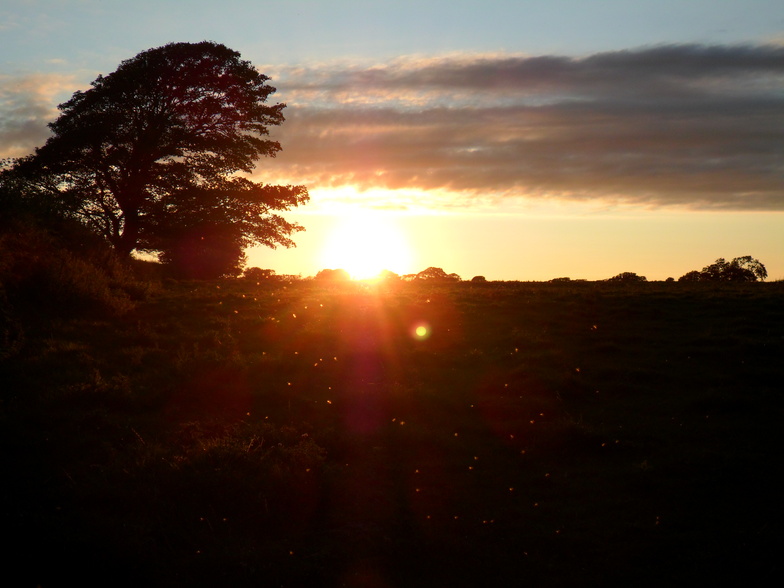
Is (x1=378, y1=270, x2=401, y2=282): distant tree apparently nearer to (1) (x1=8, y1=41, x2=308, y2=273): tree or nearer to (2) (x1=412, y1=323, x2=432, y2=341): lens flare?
(1) (x1=8, y1=41, x2=308, y2=273): tree

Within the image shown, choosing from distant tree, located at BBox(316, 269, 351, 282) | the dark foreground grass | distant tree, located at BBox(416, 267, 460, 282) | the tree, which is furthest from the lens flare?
distant tree, located at BBox(416, 267, 460, 282)

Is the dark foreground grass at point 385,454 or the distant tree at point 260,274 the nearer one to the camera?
the dark foreground grass at point 385,454

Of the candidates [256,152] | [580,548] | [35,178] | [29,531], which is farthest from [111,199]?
[580,548]

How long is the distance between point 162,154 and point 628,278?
19775 millimetres

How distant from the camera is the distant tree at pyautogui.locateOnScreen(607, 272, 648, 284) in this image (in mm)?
28234

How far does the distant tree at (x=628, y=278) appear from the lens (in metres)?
28.2

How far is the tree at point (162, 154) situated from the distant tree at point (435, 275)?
10.1 m

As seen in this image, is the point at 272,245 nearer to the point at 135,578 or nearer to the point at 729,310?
the point at 729,310

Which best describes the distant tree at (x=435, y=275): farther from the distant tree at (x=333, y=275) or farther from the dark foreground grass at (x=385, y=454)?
the dark foreground grass at (x=385, y=454)

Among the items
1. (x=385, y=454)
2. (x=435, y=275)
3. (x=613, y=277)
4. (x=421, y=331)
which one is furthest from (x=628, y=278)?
(x=385, y=454)

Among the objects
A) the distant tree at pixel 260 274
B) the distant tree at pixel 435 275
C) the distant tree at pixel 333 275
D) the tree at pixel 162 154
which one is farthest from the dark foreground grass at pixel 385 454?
the distant tree at pixel 435 275

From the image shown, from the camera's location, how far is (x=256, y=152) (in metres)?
26.5

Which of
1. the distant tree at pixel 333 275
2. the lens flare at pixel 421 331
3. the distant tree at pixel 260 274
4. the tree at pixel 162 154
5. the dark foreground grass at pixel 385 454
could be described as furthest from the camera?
the distant tree at pixel 333 275

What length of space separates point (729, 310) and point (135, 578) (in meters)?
17.4
